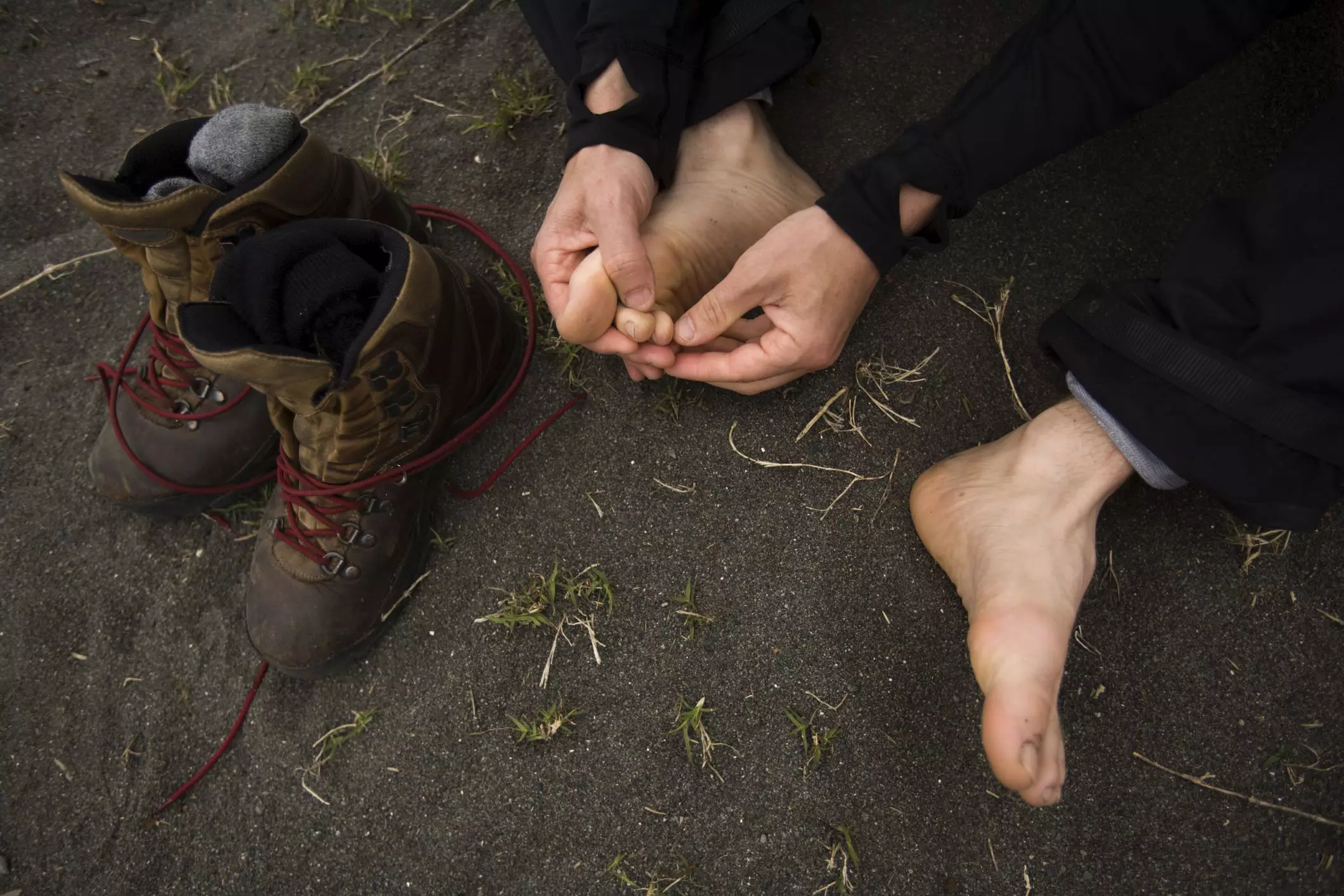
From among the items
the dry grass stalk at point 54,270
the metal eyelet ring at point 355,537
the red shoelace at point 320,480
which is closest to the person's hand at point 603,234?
the red shoelace at point 320,480

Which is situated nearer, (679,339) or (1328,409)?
(1328,409)

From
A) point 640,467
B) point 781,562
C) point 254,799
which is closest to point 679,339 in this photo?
point 640,467

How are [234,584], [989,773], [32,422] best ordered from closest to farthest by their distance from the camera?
[989,773] < [234,584] < [32,422]

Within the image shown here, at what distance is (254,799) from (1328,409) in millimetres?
1635

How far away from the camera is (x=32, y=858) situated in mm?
1319

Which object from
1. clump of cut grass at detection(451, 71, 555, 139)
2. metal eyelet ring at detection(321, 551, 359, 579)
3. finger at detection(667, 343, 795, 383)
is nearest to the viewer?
finger at detection(667, 343, 795, 383)

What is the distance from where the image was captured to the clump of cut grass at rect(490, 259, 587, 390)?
4.73 ft

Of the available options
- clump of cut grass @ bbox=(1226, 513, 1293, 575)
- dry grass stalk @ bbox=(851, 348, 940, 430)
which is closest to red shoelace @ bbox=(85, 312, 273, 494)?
dry grass stalk @ bbox=(851, 348, 940, 430)

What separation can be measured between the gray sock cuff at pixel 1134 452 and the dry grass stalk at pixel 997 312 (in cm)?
26

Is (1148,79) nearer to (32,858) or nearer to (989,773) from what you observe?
(989,773)

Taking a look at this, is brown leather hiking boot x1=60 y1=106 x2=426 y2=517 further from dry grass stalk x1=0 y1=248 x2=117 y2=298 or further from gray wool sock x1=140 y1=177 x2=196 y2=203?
dry grass stalk x1=0 y1=248 x2=117 y2=298

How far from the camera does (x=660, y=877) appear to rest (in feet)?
3.90

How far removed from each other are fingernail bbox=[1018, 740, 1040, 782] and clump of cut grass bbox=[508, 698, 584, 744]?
66 centimetres

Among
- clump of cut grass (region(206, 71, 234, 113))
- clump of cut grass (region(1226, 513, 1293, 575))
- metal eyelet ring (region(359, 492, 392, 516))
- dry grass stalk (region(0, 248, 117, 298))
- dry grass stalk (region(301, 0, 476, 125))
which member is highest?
clump of cut grass (region(206, 71, 234, 113))
